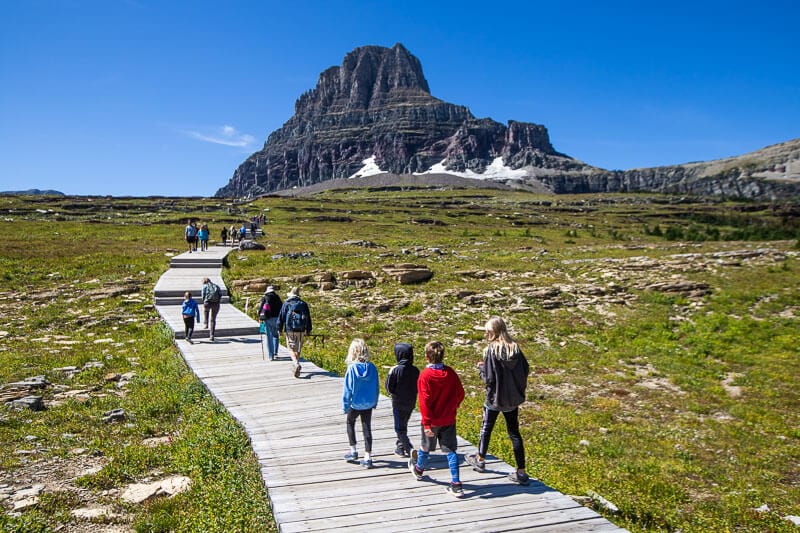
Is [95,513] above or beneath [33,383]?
beneath

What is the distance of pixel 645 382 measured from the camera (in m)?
14.2

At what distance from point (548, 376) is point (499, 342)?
8641mm

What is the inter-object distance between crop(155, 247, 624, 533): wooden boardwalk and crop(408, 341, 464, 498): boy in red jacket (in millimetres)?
485

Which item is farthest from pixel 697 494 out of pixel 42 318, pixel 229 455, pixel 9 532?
pixel 42 318

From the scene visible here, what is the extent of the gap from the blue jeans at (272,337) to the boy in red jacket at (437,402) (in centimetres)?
761

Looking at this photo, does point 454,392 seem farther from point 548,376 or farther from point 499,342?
point 548,376

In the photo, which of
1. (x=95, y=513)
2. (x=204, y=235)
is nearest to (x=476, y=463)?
(x=95, y=513)

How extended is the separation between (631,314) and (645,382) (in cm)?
723

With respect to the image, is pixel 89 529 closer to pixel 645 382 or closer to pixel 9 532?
pixel 9 532

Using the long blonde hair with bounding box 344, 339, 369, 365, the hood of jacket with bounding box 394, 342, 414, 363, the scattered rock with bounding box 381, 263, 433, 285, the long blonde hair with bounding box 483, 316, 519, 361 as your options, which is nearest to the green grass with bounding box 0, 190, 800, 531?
the scattered rock with bounding box 381, 263, 433, 285

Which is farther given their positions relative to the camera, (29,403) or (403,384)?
(29,403)

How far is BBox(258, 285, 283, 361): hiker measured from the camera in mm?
13164

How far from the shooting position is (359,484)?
21.6 ft

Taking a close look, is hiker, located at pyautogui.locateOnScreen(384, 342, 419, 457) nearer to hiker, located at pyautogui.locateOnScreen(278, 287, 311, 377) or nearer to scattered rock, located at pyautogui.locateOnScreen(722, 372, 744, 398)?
hiker, located at pyautogui.locateOnScreen(278, 287, 311, 377)
